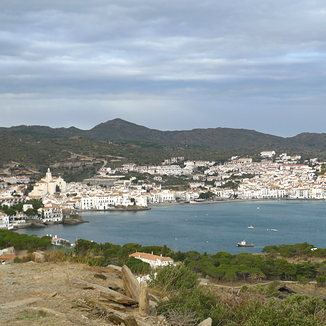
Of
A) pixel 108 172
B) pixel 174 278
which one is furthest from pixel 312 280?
pixel 108 172

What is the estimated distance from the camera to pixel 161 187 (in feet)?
169

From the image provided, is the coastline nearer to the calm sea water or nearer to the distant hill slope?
the calm sea water

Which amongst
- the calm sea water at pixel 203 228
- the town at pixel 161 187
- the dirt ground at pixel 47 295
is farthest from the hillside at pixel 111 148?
the dirt ground at pixel 47 295

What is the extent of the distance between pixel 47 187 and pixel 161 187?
14.4 m

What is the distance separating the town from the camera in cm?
3428

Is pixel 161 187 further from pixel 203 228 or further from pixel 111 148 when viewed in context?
pixel 203 228

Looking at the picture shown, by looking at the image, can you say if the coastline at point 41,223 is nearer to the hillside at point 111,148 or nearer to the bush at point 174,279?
the hillside at point 111,148

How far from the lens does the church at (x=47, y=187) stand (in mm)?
39844

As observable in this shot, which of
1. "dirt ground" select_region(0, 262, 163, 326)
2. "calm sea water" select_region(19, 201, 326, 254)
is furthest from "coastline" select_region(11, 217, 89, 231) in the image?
"dirt ground" select_region(0, 262, 163, 326)

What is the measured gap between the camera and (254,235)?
80.8 ft

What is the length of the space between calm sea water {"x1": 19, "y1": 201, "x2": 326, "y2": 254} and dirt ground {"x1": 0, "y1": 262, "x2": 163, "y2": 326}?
50.8 feet

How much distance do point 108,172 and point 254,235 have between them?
30.9 metres

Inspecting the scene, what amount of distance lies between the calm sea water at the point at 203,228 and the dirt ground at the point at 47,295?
1548cm

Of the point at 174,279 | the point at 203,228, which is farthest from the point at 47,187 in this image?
the point at 174,279
